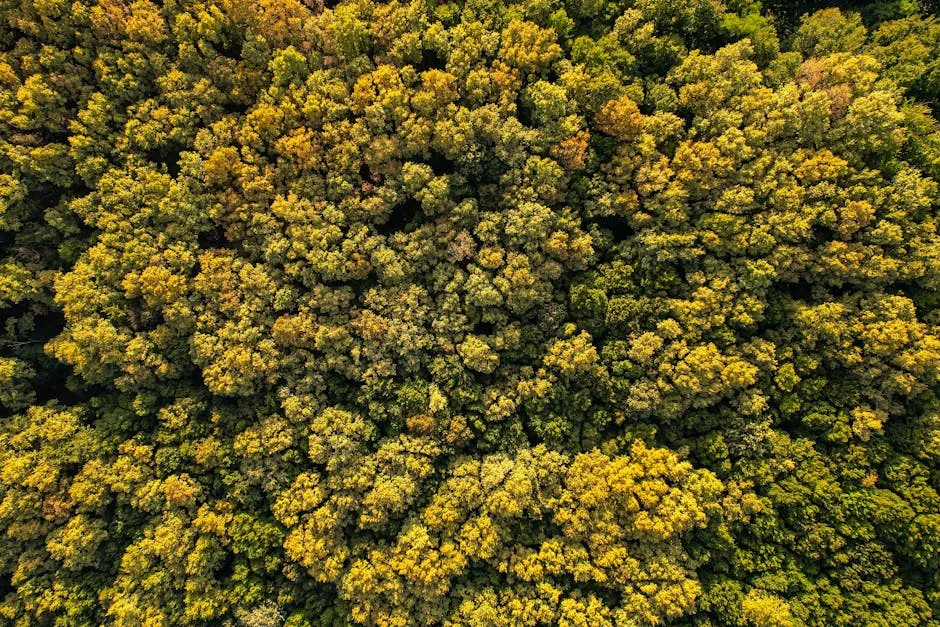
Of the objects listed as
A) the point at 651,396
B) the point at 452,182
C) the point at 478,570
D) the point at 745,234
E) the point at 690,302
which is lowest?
the point at 478,570

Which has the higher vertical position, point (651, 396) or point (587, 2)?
point (587, 2)

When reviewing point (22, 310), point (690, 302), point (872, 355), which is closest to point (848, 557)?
point (872, 355)

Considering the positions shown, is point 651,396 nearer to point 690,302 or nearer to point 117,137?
point 690,302

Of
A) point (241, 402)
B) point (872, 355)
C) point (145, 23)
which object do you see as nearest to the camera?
point (872, 355)

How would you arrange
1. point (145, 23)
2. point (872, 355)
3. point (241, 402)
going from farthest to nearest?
point (241, 402) → point (145, 23) → point (872, 355)

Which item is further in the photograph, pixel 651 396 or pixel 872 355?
pixel 651 396

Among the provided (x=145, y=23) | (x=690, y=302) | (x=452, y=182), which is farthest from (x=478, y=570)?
(x=145, y=23)

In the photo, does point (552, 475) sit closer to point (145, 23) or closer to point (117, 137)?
point (117, 137)
